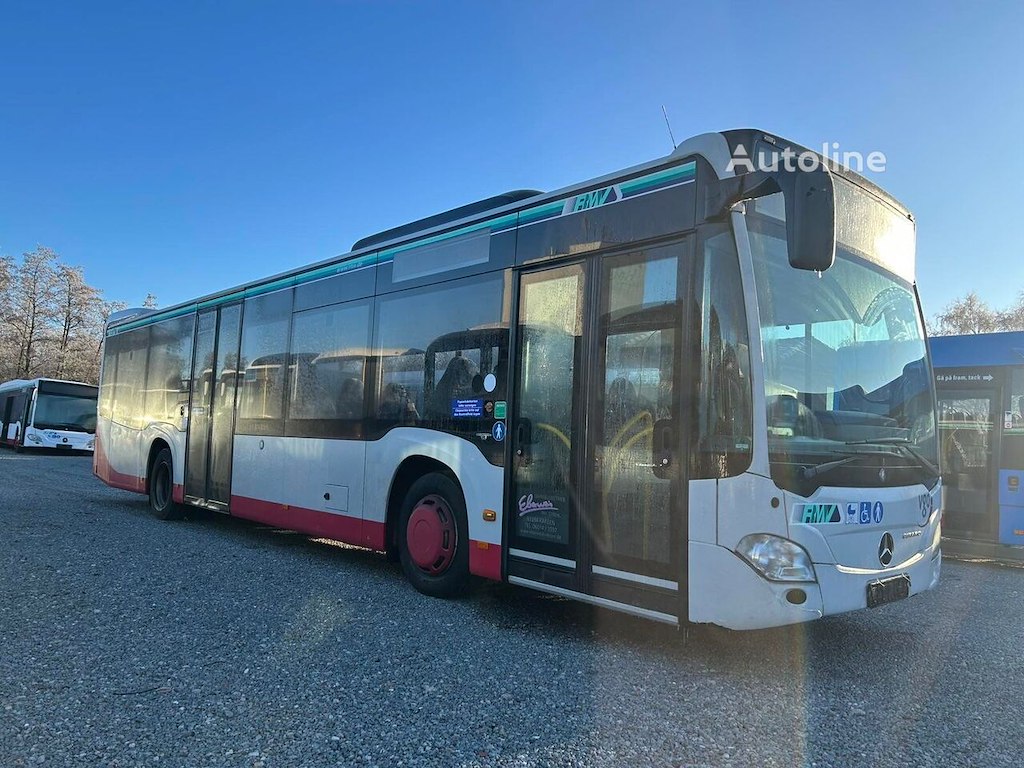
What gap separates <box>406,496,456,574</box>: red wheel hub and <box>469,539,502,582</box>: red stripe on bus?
301 millimetres

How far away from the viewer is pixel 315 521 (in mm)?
7668

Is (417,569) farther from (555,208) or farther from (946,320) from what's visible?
(946,320)

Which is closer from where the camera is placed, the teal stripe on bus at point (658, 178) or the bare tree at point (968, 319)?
the teal stripe on bus at point (658, 178)

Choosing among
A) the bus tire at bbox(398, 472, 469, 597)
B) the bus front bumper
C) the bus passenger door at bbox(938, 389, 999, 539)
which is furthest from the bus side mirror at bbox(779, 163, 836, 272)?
the bus passenger door at bbox(938, 389, 999, 539)

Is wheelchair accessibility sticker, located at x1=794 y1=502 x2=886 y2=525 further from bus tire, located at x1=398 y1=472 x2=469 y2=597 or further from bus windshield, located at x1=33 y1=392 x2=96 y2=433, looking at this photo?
bus windshield, located at x1=33 y1=392 x2=96 y2=433

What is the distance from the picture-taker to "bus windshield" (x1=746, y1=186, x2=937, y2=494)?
435 cm

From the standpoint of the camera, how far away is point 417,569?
6.36 metres

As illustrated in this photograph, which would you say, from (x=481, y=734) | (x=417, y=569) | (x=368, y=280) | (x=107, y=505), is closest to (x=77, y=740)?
(x=481, y=734)

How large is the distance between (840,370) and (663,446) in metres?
1.32

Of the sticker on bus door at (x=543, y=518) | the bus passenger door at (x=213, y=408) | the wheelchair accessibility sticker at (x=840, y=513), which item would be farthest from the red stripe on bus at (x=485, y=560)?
the bus passenger door at (x=213, y=408)

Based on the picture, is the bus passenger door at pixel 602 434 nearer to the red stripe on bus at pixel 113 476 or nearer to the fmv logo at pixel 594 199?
the fmv logo at pixel 594 199

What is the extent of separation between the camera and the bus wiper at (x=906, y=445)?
4.64 metres

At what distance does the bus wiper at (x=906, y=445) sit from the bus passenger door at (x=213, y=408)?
7.34m

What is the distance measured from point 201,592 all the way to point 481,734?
3550 millimetres
